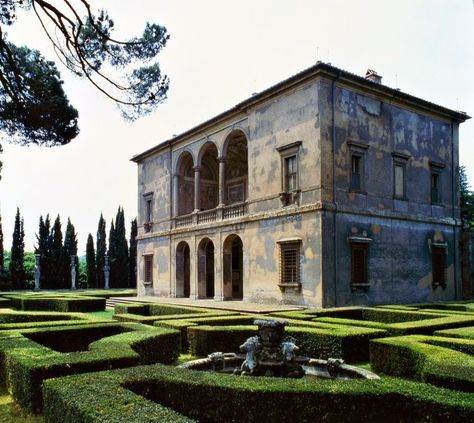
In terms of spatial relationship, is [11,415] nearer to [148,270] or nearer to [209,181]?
[209,181]

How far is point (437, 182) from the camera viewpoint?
2459 cm

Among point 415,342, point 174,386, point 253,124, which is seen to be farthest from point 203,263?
point 174,386

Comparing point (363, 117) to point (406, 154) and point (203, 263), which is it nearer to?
point (406, 154)

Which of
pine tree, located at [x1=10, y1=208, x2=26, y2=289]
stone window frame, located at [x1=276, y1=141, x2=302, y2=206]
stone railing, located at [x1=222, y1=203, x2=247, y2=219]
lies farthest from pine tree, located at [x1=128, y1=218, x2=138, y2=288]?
stone window frame, located at [x1=276, y1=141, x2=302, y2=206]

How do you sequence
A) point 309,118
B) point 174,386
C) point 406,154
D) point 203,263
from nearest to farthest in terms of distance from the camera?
point 174,386, point 309,118, point 406,154, point 203,263

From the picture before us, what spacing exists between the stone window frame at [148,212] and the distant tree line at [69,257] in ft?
66.4

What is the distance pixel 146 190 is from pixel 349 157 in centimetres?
1756

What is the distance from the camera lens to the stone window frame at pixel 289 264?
19.9m

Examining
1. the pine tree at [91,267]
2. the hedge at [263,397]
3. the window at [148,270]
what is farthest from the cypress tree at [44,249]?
the hedge at [263,397]

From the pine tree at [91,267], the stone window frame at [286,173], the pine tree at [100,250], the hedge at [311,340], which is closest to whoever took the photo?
the hedge at [311,340]

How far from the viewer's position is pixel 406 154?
2280 centimetres

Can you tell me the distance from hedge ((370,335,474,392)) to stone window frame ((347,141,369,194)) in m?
10.8

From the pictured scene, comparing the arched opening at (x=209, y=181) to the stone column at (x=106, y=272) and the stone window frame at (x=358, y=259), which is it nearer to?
the stone window frame at (x=358, y=259)

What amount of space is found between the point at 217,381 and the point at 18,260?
48132 mm
